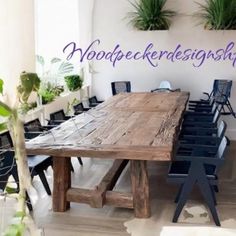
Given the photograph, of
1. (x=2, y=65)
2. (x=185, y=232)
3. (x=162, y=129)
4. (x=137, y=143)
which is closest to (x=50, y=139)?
(x=137, y=143)

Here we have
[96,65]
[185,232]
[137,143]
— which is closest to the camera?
[185,232]

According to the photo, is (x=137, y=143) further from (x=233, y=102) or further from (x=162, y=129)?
(x=233, y=102)

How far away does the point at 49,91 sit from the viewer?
6305mm

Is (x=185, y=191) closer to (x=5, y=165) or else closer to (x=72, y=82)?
(x=5, y=165)

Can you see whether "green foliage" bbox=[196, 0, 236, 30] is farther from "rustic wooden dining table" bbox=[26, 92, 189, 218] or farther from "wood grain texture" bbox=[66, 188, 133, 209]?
"wood grain texture" bbox=[66, 188, 133, 209]

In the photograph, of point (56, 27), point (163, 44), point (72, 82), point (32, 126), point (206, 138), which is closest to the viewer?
point (206, 138)

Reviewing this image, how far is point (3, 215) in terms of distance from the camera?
1945 mm

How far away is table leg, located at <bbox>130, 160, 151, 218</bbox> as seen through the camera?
139 inches

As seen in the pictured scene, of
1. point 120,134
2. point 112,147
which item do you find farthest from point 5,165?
point 120,134

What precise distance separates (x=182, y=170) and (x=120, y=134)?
65cm

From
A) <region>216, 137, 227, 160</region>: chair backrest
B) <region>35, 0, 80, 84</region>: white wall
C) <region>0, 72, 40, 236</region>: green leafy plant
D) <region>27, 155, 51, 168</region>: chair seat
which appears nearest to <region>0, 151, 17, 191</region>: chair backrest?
<region>27, 155, 51, 168</region>: chair seat

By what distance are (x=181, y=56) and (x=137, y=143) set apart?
4458 millimetres

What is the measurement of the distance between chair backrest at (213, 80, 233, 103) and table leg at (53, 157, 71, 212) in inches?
148

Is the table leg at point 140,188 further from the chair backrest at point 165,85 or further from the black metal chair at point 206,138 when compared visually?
the chair backrest at point 165,85
